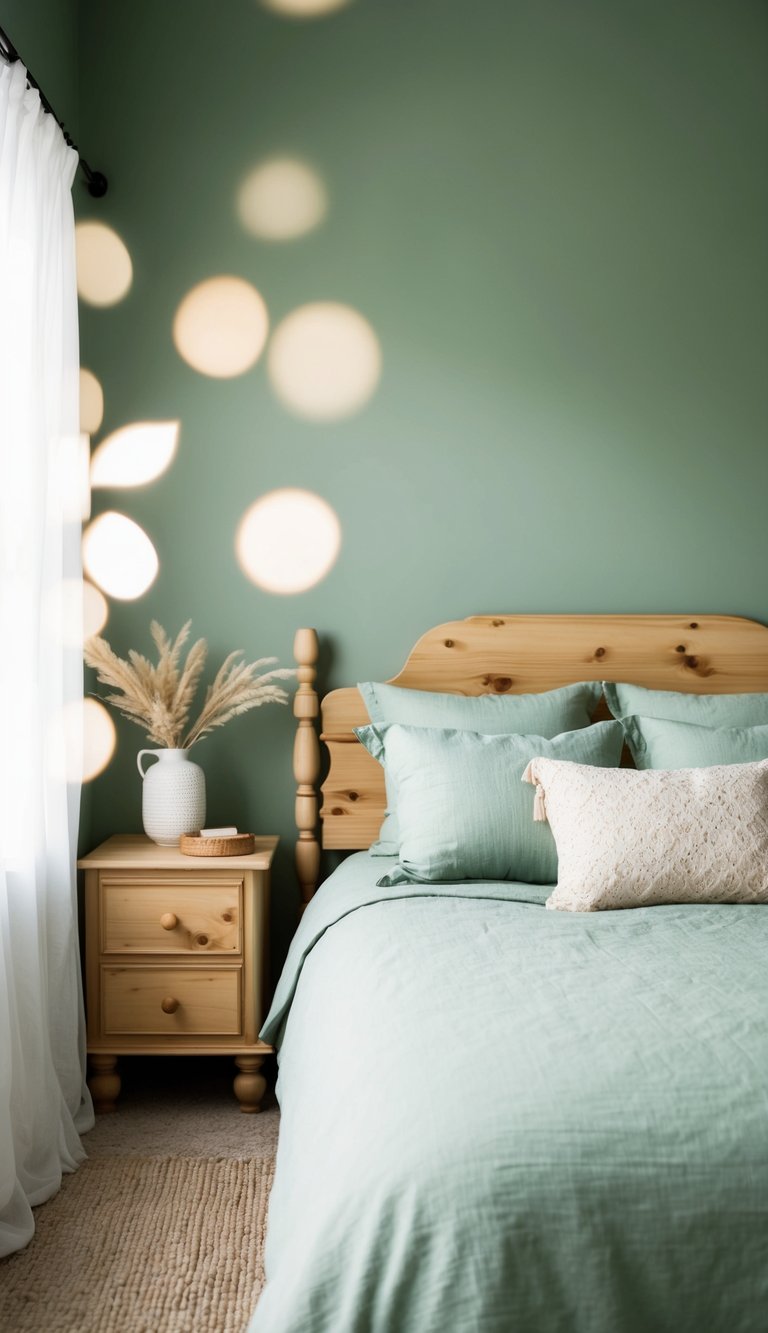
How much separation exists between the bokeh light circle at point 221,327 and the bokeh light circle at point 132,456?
0.21m

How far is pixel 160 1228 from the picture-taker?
1.94 m

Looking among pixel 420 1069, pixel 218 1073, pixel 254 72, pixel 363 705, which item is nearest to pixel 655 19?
pixel 254 72

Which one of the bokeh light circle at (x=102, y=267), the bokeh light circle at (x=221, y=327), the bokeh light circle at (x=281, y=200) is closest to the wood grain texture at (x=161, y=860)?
the bokeh light circle at (x=221, y=327)

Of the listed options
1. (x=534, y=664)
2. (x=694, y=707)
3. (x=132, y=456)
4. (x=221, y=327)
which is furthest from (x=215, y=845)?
(x=221, y=327)

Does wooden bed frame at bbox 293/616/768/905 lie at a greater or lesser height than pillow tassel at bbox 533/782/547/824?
greater

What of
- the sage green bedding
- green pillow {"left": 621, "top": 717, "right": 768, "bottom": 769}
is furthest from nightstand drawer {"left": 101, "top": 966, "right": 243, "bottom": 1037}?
green pillow {"left": 621, "top": 717, "right": 768, "bottom": 769}

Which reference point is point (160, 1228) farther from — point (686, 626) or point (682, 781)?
point (686, 626)

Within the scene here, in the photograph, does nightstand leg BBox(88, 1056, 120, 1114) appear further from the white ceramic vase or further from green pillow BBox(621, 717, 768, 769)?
green pillow BBox(621, 717, 768, 769)

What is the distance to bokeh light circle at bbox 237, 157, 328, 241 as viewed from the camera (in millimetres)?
2787

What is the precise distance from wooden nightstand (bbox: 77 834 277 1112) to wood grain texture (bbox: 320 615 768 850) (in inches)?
15.8

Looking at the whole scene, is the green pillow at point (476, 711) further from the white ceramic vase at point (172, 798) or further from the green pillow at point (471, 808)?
the white ceramic vase at point (172, 798)

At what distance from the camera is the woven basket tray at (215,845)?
242 centimetres

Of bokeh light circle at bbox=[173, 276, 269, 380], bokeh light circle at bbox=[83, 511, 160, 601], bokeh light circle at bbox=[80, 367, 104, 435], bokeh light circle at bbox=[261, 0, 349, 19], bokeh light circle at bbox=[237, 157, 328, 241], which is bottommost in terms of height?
bokeh light circle at bbox=[83, 511, 160, 601]

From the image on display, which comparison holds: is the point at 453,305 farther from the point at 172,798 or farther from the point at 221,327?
the point at 172,798
